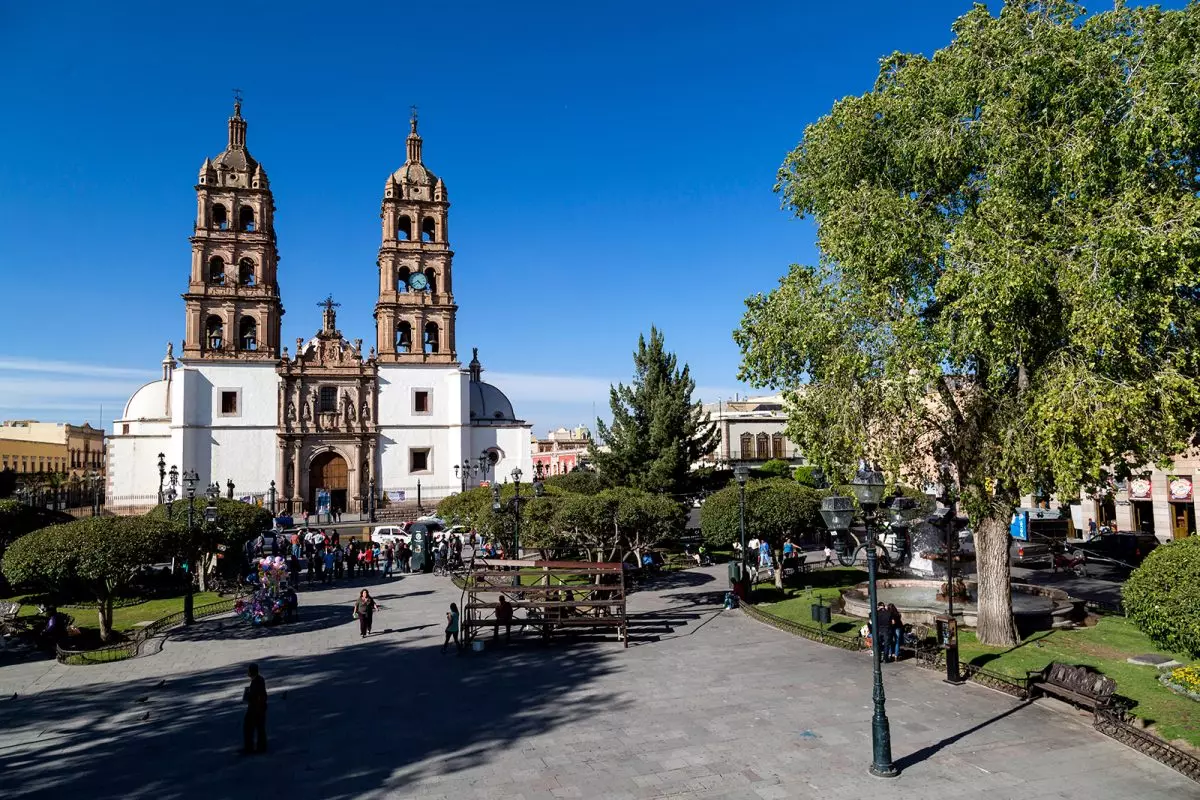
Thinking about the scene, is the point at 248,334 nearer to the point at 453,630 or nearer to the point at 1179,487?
the point at 453,630

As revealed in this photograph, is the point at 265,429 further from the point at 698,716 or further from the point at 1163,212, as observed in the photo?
the point at 1163,212

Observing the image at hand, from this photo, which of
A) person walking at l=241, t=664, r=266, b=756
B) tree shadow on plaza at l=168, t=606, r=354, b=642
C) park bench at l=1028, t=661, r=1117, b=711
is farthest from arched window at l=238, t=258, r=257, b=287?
park bench at l=1028, t=661, r=1117, b=711

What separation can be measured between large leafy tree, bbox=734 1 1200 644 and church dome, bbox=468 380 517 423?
46181mm

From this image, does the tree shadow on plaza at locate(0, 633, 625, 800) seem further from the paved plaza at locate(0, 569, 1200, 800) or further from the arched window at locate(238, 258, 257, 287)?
the arched window at locate(238, 258, 257, 287)

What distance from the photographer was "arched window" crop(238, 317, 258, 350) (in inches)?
1944

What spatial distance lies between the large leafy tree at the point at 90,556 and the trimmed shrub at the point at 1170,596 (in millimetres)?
18127

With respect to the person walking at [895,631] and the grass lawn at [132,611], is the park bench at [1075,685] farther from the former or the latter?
the grass lawn at [132,611]

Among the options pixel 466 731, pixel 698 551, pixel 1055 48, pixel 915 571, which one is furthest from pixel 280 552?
pixel 1055 48

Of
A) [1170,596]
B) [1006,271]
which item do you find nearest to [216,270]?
[1006,271]

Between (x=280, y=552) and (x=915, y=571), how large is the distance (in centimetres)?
2234

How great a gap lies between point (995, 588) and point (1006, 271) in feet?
22.1

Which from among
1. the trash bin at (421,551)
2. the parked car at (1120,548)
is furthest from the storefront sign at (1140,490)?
the trash bin at (421,551)

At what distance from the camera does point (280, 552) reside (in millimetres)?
28031

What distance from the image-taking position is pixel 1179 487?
27.5 meters
